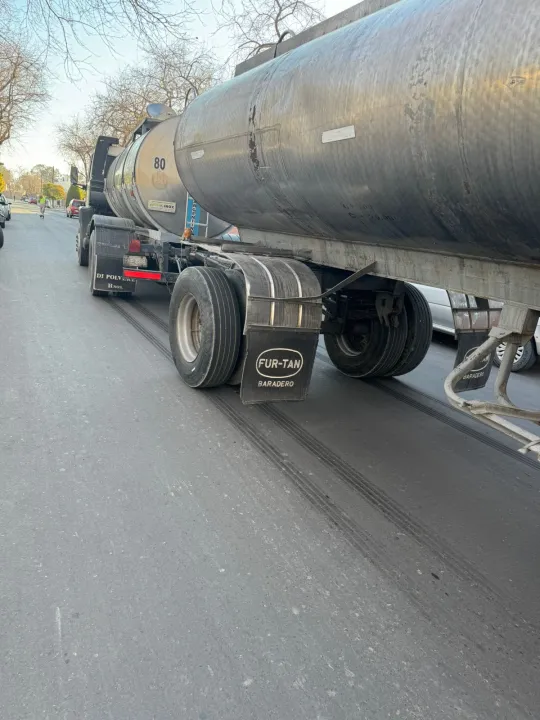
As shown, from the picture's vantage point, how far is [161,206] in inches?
332

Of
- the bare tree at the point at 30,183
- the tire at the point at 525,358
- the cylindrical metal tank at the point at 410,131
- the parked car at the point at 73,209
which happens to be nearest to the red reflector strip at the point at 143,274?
the cylindrical metal tank at the point at 410,131

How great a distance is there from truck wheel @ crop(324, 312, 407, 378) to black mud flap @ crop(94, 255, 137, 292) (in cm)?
437

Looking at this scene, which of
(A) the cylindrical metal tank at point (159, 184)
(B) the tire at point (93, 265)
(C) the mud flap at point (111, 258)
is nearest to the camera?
(A) the cylindrical metal tank at point (159, 184)

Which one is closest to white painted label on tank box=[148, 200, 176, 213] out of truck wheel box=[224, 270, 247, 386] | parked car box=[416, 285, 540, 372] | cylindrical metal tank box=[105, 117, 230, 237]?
cylindrical metal tank box=[105, 117, 230, 237]

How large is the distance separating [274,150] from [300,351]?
1.53m

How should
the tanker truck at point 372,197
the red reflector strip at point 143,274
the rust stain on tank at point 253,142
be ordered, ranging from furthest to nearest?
the red reflector strip at point 143,274 → the rust stain on tank at point 253,142 → the tanker truck at point 372,197

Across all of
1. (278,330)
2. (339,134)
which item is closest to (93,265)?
(278,330)

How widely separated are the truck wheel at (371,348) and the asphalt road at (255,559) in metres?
0.79

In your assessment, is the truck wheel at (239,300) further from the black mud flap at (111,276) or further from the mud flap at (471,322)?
the black mud flap at (111,276)

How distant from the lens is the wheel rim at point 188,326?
5621 mm

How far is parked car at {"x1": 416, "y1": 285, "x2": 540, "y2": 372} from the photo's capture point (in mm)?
6984

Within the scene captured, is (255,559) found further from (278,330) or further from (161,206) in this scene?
(161,206)

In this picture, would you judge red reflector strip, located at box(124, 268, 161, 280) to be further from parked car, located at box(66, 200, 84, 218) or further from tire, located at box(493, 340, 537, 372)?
parked car, located at box(66, 200, 84, 218)

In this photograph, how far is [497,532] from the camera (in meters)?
3.29
